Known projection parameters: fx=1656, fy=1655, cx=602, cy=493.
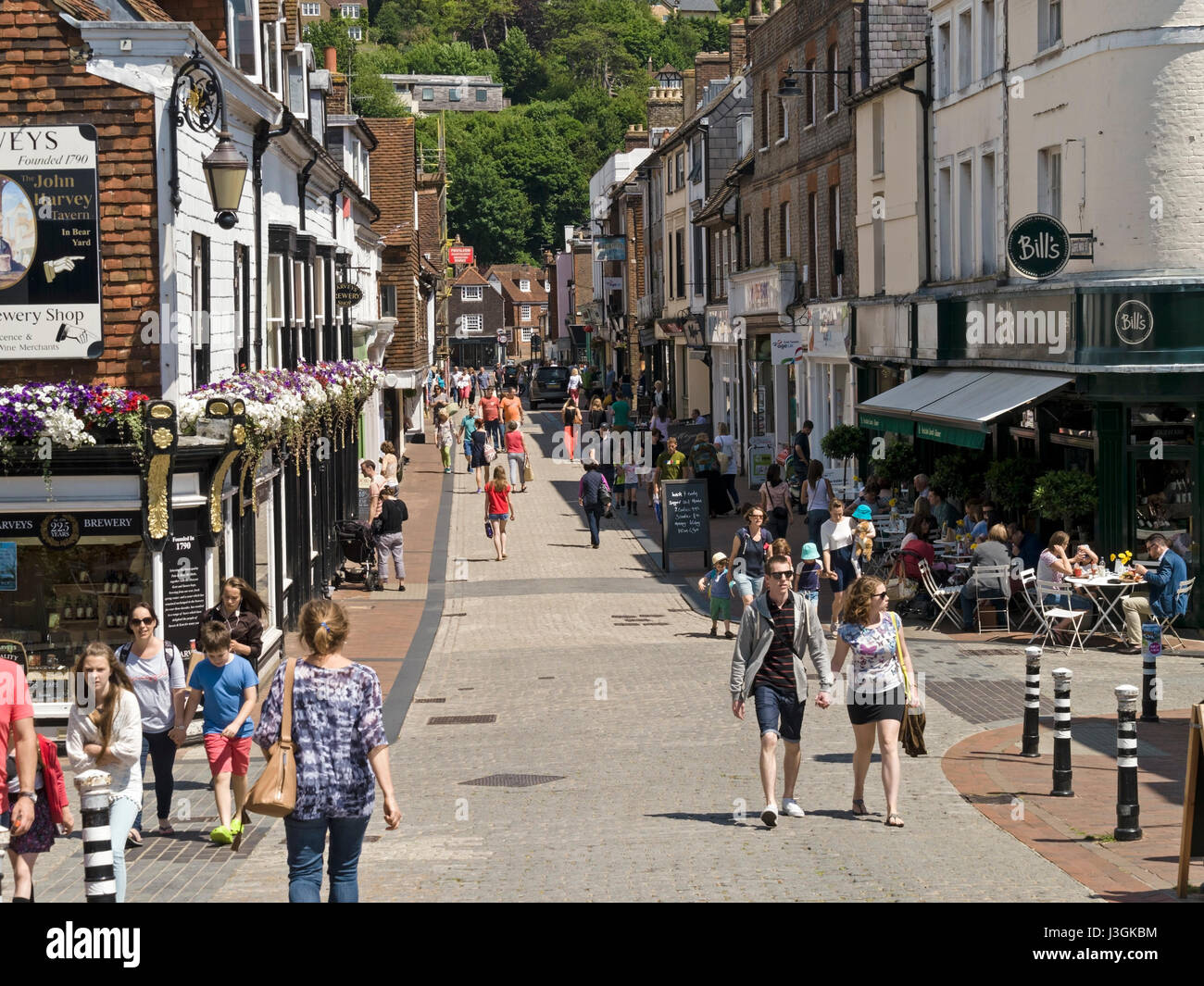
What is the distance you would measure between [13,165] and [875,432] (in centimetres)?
1845

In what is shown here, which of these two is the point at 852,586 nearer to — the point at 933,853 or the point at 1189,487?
the point at 933,853

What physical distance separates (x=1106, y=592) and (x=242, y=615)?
34.2ft

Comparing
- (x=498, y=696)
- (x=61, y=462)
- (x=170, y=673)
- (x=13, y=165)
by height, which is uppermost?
(x=13, y=165)

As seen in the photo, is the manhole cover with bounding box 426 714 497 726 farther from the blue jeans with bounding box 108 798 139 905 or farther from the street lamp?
the blue jeans with bounding box 108 798 139 905

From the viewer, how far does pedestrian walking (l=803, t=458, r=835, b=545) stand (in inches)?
951

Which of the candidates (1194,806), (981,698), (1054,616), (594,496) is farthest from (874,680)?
(594,496)

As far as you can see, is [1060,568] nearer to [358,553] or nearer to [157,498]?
[157,498]

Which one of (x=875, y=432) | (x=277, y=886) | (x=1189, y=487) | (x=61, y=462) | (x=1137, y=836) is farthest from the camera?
(x=875, y=432)

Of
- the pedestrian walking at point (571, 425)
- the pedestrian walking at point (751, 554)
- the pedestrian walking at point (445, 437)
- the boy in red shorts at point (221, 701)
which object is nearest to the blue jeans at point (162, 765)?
the boy in red shorts at point (221, 701)

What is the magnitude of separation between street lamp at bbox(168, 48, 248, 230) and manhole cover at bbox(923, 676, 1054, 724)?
8037 millimetres

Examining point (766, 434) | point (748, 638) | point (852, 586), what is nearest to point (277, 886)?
point (748, 638)

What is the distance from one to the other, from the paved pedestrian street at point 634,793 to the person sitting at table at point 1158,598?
0.51 m

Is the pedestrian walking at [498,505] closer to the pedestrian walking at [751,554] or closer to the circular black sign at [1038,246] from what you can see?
the pedestrian walking at [751,554]

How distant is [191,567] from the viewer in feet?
49.9
